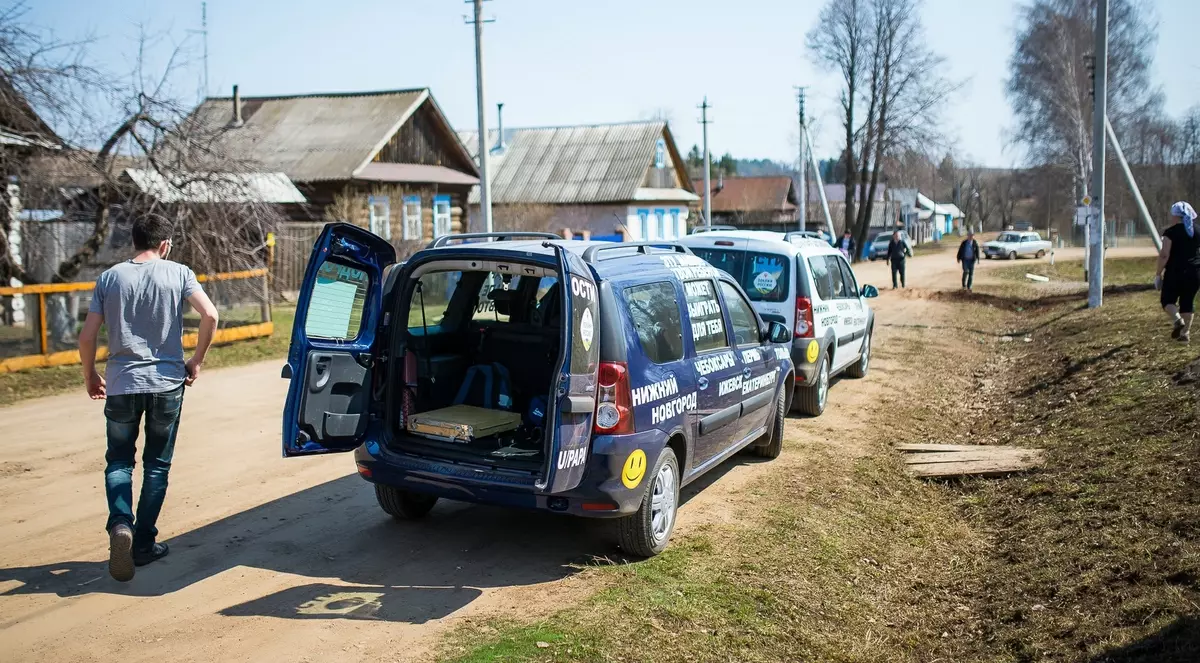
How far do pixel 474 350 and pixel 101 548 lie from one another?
272 cm

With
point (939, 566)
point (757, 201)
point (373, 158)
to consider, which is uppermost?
point (757, 201)

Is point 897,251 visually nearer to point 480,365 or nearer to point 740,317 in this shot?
point 740,317

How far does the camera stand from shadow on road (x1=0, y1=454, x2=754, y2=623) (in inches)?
212

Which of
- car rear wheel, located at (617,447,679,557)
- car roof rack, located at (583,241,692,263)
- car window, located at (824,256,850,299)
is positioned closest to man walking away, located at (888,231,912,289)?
car window, located at (824,256,850,299)

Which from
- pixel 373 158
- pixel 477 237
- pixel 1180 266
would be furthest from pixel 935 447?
pixel 373 158

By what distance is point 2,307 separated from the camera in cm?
1245

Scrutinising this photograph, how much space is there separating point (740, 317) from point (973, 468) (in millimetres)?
2589

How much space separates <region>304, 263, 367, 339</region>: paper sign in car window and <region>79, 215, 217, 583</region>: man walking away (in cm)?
58

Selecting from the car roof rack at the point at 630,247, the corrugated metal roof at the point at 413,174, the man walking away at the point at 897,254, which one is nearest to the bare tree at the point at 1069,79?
the man walking away at the point at 897,254

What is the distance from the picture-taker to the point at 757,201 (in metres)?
83.1

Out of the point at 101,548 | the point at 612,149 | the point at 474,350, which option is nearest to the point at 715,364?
the point at 474,350

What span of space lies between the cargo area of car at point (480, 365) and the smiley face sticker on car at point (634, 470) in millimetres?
485

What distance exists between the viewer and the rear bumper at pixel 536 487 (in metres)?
5.65

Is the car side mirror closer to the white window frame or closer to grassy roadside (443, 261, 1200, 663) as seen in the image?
grassy roadside (443, 261, 1200, 663)
